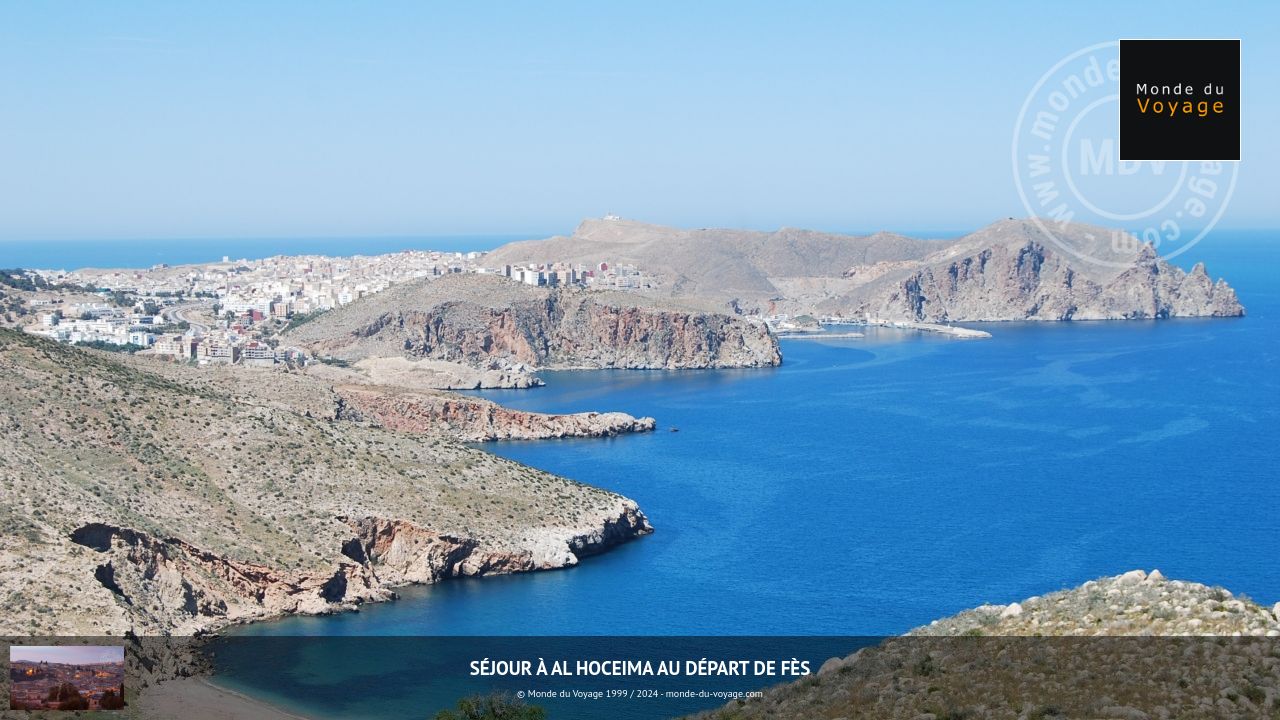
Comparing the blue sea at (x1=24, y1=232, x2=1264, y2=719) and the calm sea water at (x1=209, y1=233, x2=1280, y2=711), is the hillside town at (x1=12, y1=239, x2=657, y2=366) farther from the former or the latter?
the calm sea water at (x1=209, y1=233, x2=1280, y2=711)

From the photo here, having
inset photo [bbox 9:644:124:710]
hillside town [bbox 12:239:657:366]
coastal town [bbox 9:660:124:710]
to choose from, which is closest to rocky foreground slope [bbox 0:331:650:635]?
inset photo [bbox 9:644:124:710]

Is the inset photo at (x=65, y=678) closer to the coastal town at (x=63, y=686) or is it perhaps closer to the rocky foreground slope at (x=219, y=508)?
the coastal town at (x=63, y=686)

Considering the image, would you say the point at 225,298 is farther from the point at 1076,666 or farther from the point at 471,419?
the point at 1076,666

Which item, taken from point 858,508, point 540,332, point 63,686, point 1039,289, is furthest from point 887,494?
point 1039,289

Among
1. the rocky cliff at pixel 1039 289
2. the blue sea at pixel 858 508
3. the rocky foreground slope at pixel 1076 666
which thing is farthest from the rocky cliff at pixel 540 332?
the rocky foreground slope at pixel 1076 666

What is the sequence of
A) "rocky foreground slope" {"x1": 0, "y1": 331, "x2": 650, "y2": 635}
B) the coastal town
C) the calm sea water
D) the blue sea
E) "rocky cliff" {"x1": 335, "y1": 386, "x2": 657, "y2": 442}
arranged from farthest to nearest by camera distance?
"rocky cliff" {"x1": 335, "y1": 386, "x2": 657, "y2": 442} → the calm sea water → the blue sea → "rocky foreground slope" {"x1": 0, "y1": 331, "x2": 650, "y2": 635} → the coastal town
